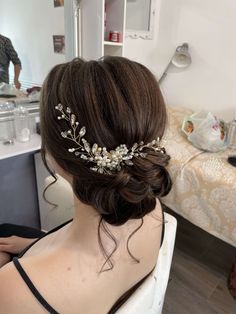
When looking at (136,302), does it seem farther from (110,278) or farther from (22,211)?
(22,211)

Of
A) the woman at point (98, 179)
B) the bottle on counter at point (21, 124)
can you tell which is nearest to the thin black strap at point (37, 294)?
the woman at point (98, 179)

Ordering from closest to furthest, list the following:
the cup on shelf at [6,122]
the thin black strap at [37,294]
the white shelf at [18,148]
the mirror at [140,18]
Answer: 1. the thin black strap at [37,294]
2. the white shelf at [18,148]
3. the cup on shelf at [6,122]
4. the mirror at [140,18]

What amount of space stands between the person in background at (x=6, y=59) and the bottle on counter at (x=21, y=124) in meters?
0.17

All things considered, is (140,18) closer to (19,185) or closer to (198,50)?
(198,50)

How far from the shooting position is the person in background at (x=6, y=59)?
1.29 m

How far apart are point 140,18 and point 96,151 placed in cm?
206

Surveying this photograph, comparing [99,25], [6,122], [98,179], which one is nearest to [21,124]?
[6,122]

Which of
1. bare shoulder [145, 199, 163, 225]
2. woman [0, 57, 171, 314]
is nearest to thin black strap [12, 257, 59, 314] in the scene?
woman [0, 57, 171, 314]

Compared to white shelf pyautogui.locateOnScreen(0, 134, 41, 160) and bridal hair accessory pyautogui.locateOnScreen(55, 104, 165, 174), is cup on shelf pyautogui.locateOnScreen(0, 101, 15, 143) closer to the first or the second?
white shelf pyautogui.locateOnScreen(0, 134, 41, 160)

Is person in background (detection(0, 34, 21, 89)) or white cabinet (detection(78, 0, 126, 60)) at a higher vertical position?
white cabinet (detection(78, 0, 126, 60))

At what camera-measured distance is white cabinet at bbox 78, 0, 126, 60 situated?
1.52 meters

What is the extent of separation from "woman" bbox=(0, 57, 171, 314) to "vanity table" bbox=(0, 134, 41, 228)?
0.81 m

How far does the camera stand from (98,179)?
54 centimetres

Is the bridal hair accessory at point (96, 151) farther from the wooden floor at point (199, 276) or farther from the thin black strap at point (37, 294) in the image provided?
the wooden floor at point (199, 276)
